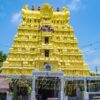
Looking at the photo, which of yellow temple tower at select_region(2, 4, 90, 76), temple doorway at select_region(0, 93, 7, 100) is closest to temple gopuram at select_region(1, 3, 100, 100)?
yellow temple tower at select_region(2, 4, 90, 76)

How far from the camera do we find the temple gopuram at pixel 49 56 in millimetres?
44000

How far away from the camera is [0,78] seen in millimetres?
42156

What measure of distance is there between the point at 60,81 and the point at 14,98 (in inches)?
249

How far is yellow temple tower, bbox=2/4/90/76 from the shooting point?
1811 inches

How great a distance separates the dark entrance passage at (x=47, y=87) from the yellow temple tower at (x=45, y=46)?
5.66 ft

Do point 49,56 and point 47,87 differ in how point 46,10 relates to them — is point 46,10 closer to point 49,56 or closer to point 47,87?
point 49,56

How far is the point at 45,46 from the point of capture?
4644 centimetres

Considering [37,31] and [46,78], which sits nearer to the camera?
[46,78]

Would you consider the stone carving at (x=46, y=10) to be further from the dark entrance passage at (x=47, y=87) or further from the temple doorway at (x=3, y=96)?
the temple doorway at (x=3, y=96)

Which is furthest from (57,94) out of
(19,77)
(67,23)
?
(67,23)

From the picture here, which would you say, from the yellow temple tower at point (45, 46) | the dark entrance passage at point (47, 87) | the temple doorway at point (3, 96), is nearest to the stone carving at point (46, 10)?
the yellow temple tower at point (45, 46)

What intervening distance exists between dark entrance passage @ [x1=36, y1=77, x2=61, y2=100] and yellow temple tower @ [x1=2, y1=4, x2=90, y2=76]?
1.72 metres

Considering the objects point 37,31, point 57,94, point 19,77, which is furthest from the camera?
point 37,31

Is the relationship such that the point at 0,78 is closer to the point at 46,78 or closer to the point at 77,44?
the point at 46,78
